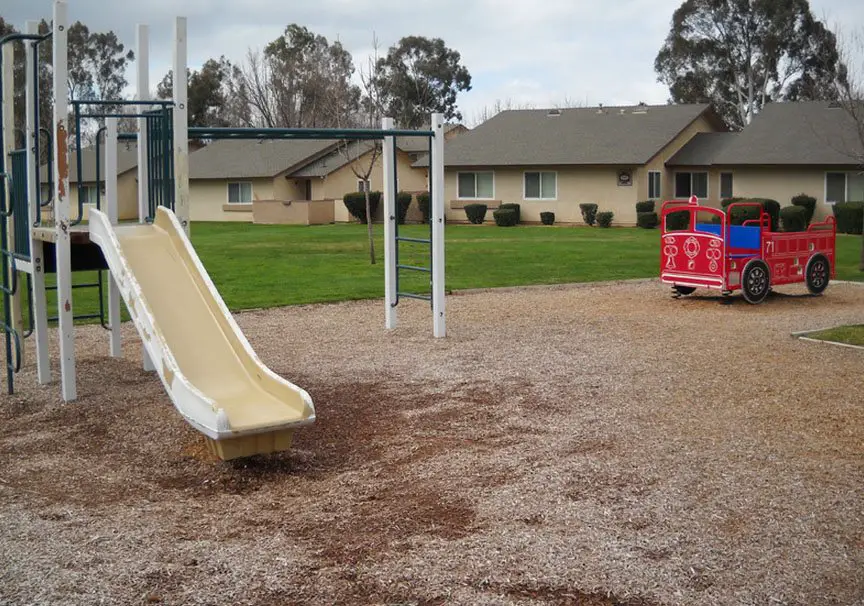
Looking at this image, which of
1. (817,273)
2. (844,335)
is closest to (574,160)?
(817,273)

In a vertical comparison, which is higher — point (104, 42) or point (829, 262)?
point (104, 42)

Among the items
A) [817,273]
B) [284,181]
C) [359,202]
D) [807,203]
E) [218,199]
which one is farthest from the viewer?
[218,199]

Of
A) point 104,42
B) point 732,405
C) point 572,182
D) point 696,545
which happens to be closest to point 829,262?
point 732,405

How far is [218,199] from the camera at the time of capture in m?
50.0

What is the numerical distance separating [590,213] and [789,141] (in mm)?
7680

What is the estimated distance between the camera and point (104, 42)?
71.2 meters

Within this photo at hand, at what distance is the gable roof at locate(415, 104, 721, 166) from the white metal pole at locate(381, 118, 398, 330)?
27.6 m

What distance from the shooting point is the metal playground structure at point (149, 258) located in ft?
24.2

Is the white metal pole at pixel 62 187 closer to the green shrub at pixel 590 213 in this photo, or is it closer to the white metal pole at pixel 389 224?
the white metal pole at pixel 389 224

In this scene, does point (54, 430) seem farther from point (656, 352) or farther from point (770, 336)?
point (770, 336)

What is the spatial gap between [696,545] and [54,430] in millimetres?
5356

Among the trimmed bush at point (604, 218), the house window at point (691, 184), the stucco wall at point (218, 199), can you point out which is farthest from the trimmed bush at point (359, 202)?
the house window at point (691, 184)

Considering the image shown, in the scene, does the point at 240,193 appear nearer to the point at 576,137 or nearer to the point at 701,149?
the point at 576,137

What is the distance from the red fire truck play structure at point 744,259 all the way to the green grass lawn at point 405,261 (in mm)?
3371
